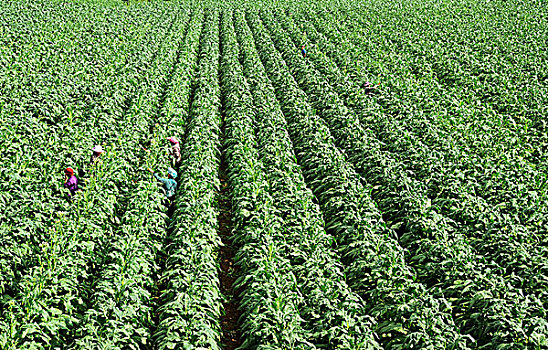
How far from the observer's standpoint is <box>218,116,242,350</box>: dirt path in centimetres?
813

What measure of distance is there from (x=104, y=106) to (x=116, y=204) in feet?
19.5

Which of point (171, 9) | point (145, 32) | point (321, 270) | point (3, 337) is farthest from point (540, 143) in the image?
point (171, 9)

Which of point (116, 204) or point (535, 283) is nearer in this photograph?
point (535, 283)

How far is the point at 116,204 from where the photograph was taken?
419 inches

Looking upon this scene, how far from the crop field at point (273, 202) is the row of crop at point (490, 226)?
0.05 metres

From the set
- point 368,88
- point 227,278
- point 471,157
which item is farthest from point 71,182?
point 368,88

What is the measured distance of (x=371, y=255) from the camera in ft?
28.4

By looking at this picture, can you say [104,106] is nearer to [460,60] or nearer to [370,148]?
[370,148]

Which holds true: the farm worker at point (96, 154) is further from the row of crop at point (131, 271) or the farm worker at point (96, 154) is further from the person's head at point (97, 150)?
the row of crop at point (131, 271)

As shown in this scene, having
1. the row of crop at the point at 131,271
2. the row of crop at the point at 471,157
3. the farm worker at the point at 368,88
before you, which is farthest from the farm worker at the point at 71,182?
the farm worker at the point at 368,88

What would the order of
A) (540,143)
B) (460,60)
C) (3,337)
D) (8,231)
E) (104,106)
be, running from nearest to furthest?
(3,337) → (8,231) → (540,143) → (104,106) → (460,60)

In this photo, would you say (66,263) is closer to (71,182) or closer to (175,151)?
(71,182)

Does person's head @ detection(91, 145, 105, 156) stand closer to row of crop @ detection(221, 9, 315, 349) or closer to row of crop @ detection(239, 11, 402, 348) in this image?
row of crop @ detection(221, 9, 315, 349)

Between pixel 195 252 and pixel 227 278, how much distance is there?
146 centimetres
